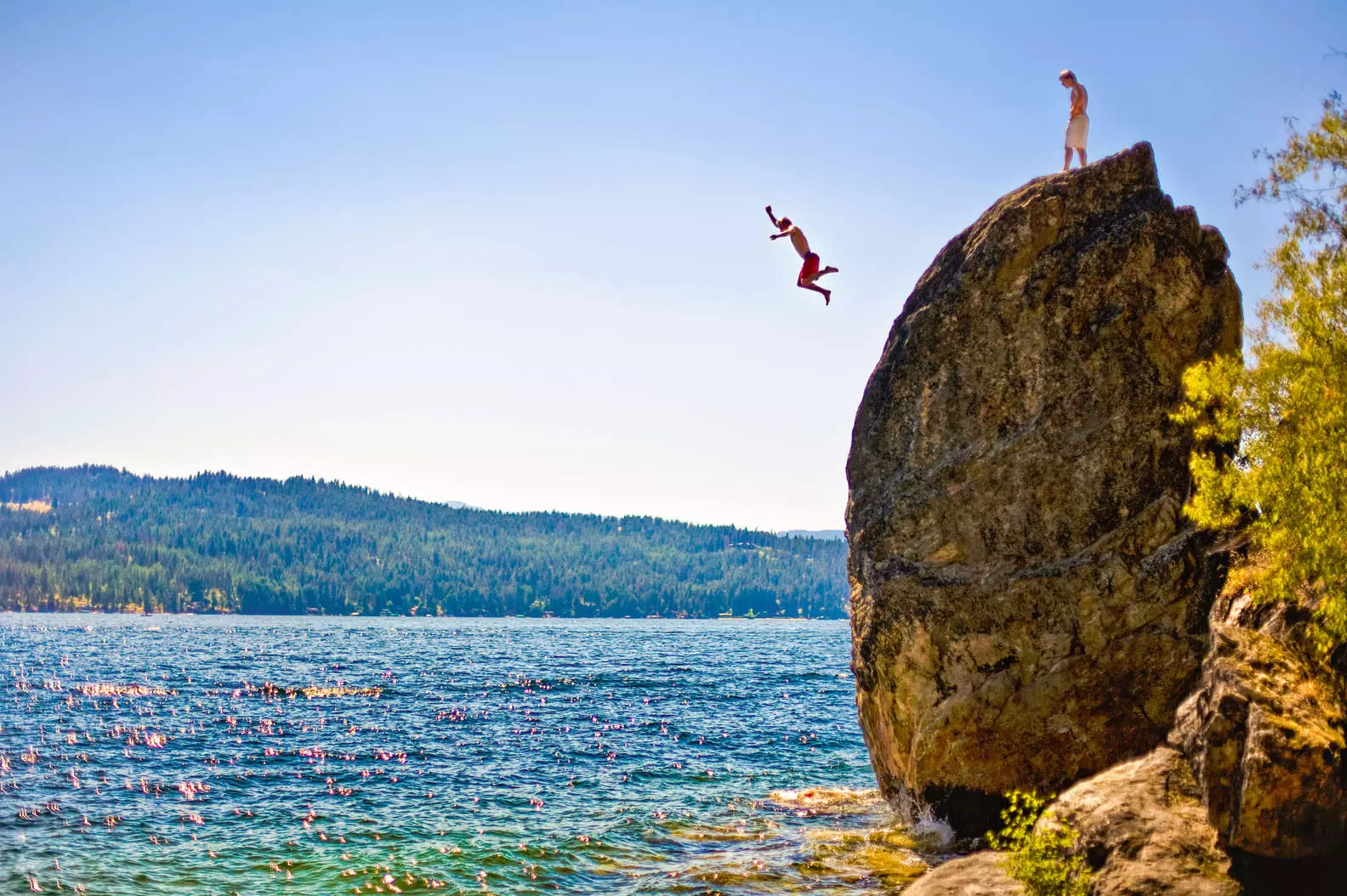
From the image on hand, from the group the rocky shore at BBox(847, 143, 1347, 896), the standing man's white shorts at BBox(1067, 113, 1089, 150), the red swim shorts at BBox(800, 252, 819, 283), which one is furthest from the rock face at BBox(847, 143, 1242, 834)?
the red swim shorts at BBox(800, 252, 819, 283)

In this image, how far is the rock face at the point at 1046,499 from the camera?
68.0 feet

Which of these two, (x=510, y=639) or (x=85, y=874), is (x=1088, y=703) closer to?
(x=85, y=874)

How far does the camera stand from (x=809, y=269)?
2206cm

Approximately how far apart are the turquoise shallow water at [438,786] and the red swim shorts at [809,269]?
528 inches

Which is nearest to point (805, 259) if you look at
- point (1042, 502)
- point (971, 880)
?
point (1042, 502)

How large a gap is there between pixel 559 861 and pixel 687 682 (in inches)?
1830

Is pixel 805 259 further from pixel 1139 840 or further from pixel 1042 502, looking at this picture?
pixel 1139 840

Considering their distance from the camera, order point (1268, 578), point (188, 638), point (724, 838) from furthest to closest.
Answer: point (188, 638) < point (724, 838) < point (1268, 578)

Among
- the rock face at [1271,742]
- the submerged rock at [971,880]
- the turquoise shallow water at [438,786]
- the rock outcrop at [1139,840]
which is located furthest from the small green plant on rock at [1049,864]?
the turquoise shallow water at [438,786]

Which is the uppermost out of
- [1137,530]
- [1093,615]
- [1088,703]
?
[1137,530]

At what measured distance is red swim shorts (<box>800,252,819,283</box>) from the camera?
22.0 meters

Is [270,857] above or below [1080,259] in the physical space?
below

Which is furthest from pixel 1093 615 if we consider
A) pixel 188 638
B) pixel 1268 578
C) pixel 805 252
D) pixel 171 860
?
pixel 188 638

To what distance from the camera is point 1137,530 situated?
21.0 meters
